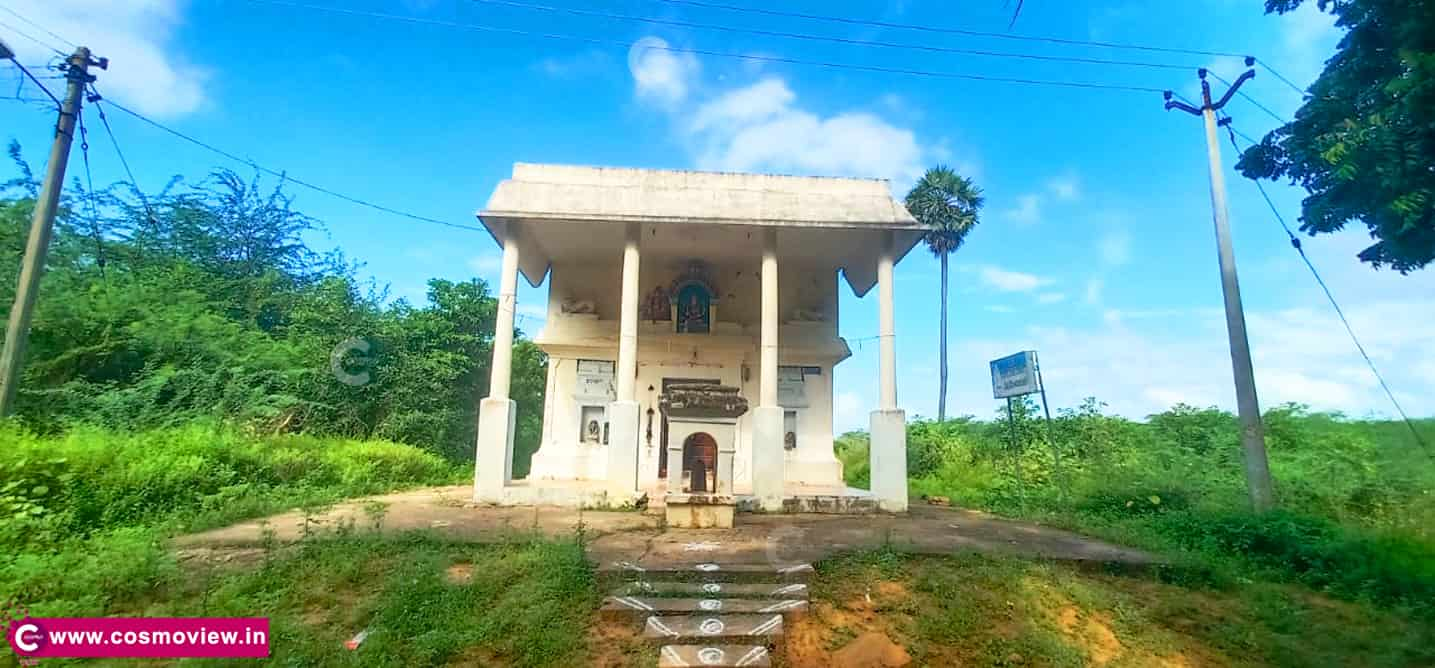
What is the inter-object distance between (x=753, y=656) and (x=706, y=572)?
143 centimetres

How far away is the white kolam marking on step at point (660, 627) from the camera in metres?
4.94

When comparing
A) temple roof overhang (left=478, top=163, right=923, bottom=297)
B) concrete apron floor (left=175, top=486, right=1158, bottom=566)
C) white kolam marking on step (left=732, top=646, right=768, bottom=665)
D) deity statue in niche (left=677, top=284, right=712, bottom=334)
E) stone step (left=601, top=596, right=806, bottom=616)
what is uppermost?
temple roof overhang (left=478, top=163, right=923, bottom=297)

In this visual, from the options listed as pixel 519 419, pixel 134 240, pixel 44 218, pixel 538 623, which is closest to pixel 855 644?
pixel 538 623

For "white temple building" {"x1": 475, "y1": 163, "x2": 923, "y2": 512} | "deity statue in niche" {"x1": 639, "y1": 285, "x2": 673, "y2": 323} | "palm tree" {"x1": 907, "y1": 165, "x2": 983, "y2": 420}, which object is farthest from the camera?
"palm tree" {"x1": 907, "y1": 165, "x2": 983, "y2": 420}

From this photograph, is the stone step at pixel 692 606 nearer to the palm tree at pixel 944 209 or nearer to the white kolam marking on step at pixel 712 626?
the white kolam marking on step at pixel 712 626

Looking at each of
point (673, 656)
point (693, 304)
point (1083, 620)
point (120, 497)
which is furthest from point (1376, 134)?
point (120, 497)

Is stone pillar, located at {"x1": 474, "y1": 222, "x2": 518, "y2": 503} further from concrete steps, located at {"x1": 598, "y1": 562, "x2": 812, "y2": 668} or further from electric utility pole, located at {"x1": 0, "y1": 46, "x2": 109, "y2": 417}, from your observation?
electric utility pole, located at {"x1": 0, "y1": 46, "x2": 109, "y2": 417}

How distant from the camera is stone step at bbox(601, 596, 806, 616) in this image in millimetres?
5281

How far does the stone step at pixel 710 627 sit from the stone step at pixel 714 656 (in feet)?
0.34

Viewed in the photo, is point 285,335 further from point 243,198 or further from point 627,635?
point 627,635

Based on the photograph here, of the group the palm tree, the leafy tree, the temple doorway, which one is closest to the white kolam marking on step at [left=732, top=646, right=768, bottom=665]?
the leafy tree

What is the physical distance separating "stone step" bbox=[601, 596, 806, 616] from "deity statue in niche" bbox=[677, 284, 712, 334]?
9025mm

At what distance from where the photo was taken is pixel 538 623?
4.93m

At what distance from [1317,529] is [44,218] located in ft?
52.7
